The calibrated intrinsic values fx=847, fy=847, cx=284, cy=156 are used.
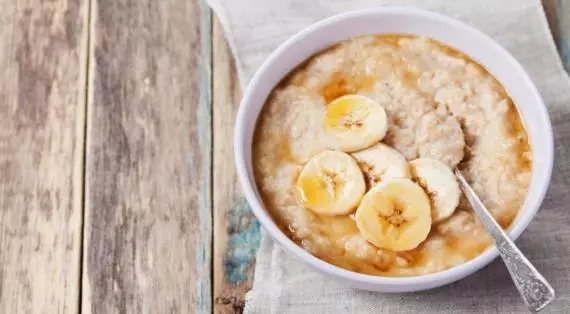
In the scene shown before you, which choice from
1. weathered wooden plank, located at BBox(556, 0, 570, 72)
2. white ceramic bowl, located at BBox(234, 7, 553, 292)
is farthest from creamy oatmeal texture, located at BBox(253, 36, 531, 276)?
weathered wooden plank, located at BBox(556, 0, 570, 72)

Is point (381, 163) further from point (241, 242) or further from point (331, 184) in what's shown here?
point (241, 242)

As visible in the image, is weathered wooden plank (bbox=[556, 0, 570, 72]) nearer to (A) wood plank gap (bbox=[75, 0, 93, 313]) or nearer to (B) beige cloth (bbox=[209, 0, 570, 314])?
(B) beige cloth (bbox=[209, 0, 570, 314])

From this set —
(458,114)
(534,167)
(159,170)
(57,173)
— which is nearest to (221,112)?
(159,170)

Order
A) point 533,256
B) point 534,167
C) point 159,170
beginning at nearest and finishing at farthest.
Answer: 1. point 534,167
2. point 533,256
3. point 159,170

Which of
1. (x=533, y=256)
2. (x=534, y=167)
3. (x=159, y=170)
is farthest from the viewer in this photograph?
(x=159, y=170)

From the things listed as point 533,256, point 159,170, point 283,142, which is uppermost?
Result: point 283,142

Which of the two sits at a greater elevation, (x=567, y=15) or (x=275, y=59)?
(x=275, y=59)

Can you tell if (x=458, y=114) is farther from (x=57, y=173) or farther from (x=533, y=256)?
(x=57, y=173)
